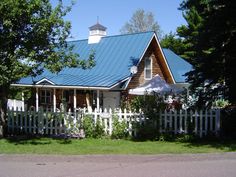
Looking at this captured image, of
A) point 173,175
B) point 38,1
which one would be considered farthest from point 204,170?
point 38,1

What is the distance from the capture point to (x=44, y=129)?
18.5 meters

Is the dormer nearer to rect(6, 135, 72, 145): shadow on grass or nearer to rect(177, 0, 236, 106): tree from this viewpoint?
rect(177, 0, 236, 106): tree

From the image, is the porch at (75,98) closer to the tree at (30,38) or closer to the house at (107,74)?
the house at (107,74)

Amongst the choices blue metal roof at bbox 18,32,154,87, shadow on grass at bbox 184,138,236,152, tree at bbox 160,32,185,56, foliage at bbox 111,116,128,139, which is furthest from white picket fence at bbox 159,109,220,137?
tree at bbox 160,32,185,56

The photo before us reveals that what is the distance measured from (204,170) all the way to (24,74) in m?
7.45

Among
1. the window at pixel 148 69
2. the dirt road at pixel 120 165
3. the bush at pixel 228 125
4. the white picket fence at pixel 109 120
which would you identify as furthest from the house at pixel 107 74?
the dirt road at pixel 120 165

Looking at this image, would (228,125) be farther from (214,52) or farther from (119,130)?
(119,130)

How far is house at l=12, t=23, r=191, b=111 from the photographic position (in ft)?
83.8

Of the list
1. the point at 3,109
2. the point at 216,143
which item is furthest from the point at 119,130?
the point at 3,109

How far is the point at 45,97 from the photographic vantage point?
102 ft

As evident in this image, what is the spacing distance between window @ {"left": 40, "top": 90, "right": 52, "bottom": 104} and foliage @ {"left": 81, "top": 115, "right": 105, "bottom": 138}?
1351 centimetres

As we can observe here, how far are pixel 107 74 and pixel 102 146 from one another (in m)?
12.1

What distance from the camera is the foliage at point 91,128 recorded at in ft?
57.9

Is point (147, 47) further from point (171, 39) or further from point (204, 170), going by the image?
point (171, 39)
